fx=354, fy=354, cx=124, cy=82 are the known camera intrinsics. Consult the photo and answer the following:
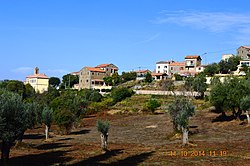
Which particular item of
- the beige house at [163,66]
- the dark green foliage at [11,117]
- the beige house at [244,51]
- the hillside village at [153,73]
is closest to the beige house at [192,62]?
the hillside village at [153,73]

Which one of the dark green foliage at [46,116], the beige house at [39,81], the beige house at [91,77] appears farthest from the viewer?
the beige house at [39,81]

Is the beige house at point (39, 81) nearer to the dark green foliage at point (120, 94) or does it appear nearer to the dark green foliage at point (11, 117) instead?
the dark green foliage at point (120, 94)

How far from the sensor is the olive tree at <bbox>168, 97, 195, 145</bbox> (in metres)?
43.8

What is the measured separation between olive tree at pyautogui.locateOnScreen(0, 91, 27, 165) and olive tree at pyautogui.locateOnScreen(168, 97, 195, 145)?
20.4 meters

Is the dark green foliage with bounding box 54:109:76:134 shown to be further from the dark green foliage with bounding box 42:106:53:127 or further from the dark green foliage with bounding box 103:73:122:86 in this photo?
the dark green foliage with bounding box 103:73:122:86

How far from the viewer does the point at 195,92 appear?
115250 millimetres

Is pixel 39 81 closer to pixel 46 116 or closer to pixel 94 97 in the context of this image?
pixel 94 97

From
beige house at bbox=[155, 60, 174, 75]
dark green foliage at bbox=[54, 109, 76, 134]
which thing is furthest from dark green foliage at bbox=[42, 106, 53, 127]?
beige house at bbox=[155, 60, 174, 75]

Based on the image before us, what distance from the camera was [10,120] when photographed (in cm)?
2909

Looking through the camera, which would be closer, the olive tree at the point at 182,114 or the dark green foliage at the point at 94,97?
the olive tree at the point at 182,114

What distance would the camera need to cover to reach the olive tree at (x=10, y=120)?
28.1m

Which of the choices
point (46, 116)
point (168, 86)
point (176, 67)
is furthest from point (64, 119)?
point (176, 67)

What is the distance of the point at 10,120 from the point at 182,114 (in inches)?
Answer: 996

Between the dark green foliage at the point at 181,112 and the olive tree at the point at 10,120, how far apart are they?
22.6 m
